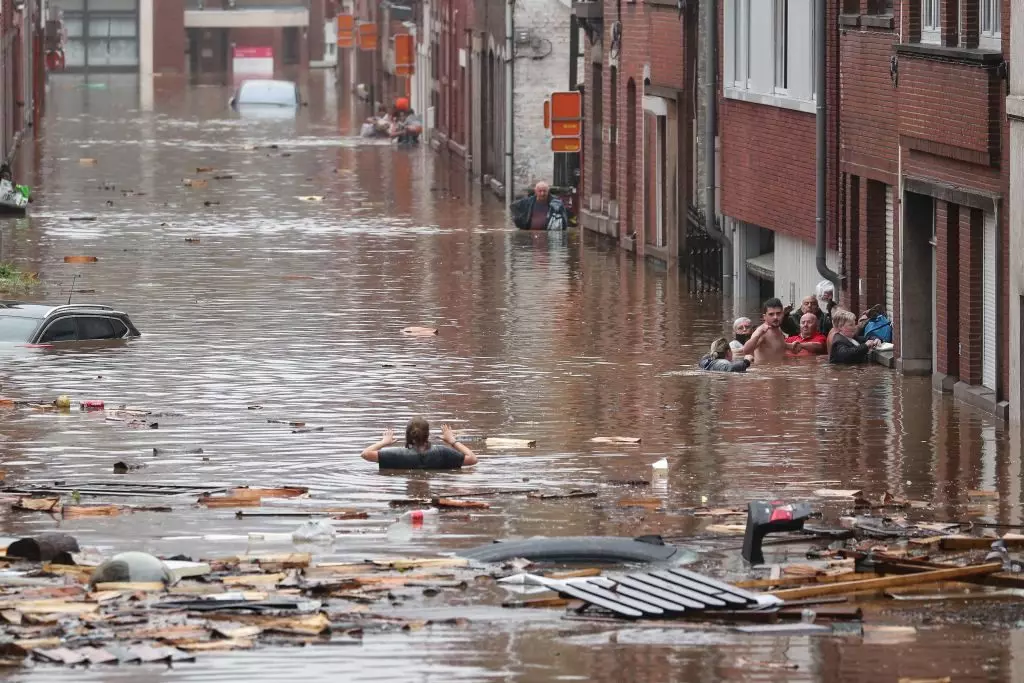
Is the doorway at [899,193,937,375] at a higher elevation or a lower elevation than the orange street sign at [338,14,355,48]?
lower

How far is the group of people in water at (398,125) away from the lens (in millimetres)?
85500

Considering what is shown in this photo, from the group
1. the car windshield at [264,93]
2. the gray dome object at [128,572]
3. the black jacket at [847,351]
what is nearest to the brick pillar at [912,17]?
the black jacket at [847,351]

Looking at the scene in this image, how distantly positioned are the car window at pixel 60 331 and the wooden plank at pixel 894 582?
18.2 m

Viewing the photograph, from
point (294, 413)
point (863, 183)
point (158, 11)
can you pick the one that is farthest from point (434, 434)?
point (158, 11)

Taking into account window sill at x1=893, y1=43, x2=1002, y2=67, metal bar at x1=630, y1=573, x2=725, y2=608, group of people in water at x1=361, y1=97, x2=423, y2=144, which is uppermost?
window sill at x1=893, y1=43, x2=1002, y2=67

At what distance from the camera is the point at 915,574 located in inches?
667

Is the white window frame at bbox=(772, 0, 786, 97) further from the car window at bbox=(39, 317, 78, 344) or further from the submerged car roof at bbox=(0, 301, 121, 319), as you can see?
the car window at bbox=(39, 317, 78, 344)

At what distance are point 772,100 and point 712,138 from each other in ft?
13.6

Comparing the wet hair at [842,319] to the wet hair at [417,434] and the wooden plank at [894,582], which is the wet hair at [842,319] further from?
the wooden plank at [894,582]

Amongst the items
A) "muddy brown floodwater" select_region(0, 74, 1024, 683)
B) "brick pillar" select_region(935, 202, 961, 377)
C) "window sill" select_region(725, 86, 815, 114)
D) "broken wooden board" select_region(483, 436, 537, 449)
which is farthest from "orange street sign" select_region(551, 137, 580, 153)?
"broken wooden board" select_region(483, 436, 537, 449)

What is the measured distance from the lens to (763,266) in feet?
130

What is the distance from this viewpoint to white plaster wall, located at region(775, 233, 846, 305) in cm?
3591

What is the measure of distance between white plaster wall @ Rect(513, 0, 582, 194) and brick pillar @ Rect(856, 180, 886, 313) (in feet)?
86.7

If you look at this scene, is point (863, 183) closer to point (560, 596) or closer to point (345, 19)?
point (560, 596)
